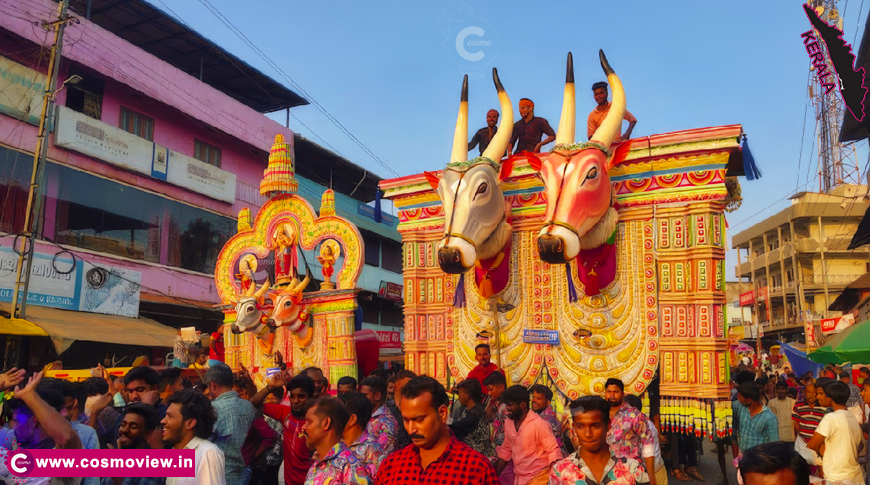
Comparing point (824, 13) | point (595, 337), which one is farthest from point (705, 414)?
Result: point (824, 13)

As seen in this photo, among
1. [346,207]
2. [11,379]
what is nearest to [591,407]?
[11,379]

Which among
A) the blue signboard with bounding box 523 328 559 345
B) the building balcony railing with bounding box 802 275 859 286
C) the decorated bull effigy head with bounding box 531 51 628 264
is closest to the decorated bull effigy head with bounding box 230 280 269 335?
the blue signboard with bounding box 523 328 559 345

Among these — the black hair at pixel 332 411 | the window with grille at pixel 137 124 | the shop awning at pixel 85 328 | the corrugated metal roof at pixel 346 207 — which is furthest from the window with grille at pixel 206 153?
the black hair at pixel 332 411

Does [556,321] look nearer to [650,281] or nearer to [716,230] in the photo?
[650,281]

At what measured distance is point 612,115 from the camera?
30.0 ft

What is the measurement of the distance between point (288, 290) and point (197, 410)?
8574 millimetres

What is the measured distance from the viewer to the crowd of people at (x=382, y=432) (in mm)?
3584

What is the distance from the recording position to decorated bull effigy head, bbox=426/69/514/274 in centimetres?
895

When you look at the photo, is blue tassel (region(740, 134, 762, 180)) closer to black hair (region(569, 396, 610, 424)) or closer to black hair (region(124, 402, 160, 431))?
black hair (region(569, 396, 610, 424))

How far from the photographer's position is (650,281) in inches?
365

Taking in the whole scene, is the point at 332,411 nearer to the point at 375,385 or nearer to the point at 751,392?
the point at 375,385

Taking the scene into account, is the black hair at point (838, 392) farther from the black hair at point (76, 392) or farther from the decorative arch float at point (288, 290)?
the decorative arch float at point (288, 290)

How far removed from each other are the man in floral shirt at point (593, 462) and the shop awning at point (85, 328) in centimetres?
1163

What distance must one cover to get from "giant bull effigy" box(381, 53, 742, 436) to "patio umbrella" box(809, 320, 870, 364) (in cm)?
435
